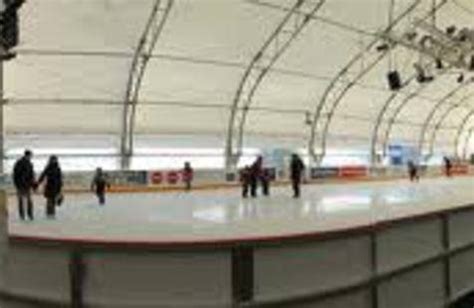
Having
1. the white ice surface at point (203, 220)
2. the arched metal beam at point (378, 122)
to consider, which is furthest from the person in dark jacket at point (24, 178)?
the arched metal beam at point (378, 122)

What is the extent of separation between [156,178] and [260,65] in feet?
24.9

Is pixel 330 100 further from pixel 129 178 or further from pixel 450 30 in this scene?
pixel 129 178

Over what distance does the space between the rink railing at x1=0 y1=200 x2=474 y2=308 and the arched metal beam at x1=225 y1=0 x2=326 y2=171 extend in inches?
858

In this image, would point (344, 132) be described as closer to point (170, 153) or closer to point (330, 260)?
point (170, 153)

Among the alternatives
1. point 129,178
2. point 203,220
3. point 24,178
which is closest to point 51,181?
point 24,178

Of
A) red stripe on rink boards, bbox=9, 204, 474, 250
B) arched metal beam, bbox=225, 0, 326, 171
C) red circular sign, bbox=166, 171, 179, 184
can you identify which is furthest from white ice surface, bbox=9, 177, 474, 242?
arched metal beam, bbox=225, 0, 326, 171

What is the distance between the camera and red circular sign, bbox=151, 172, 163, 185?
108 ft

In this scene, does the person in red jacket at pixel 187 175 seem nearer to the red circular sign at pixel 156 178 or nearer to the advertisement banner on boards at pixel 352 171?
the red circular sign at pixel 156 178

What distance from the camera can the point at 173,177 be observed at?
33812 mm

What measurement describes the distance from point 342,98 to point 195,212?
83.0 feet

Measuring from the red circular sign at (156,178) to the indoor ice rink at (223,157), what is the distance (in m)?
0.11

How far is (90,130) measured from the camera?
102 ft

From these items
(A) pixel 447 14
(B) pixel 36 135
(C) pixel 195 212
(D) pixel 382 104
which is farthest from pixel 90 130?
Result: (D) pixel 382 104

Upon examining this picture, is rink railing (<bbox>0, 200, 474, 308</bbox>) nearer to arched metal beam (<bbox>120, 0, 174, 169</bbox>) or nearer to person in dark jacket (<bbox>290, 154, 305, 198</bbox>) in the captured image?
person in dark jacket (<bbox>290, 154, 305, 198</bbox>)
